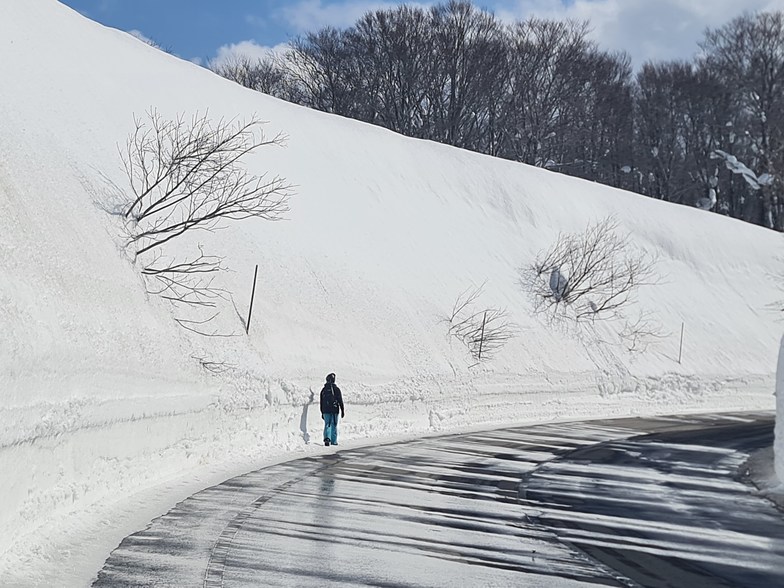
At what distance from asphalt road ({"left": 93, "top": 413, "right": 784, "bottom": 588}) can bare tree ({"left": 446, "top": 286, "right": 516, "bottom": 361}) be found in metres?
11.1

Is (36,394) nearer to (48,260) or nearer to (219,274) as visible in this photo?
(48,260)

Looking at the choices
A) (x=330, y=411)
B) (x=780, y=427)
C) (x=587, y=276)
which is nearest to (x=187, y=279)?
(x=330, y=411)

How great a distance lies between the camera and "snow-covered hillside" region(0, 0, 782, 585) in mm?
10852

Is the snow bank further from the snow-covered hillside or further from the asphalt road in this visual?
the snow-covered hillside

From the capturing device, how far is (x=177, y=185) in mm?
20969

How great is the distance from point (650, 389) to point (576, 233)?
8.97 m

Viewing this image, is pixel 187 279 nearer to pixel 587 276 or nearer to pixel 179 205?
pixel 179 205

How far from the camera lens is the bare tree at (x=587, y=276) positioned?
3566 centimetres

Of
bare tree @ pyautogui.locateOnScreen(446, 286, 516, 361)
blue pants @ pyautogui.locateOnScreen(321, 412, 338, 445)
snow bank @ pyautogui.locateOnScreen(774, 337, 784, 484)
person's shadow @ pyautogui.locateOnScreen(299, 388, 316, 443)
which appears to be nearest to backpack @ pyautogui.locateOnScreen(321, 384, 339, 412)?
blue pants @ pyautogui.locateOnScreen(321, 412, 338, 445)

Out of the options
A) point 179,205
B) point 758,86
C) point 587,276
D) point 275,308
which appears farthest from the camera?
point 758,86

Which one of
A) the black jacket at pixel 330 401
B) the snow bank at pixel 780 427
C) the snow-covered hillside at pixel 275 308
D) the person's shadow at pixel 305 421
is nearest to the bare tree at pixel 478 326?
the snow-covered hillside at pixel 275 308

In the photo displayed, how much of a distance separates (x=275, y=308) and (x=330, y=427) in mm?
4692

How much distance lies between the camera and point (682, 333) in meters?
39.4

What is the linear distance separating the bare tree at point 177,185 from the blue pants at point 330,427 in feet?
16.4
